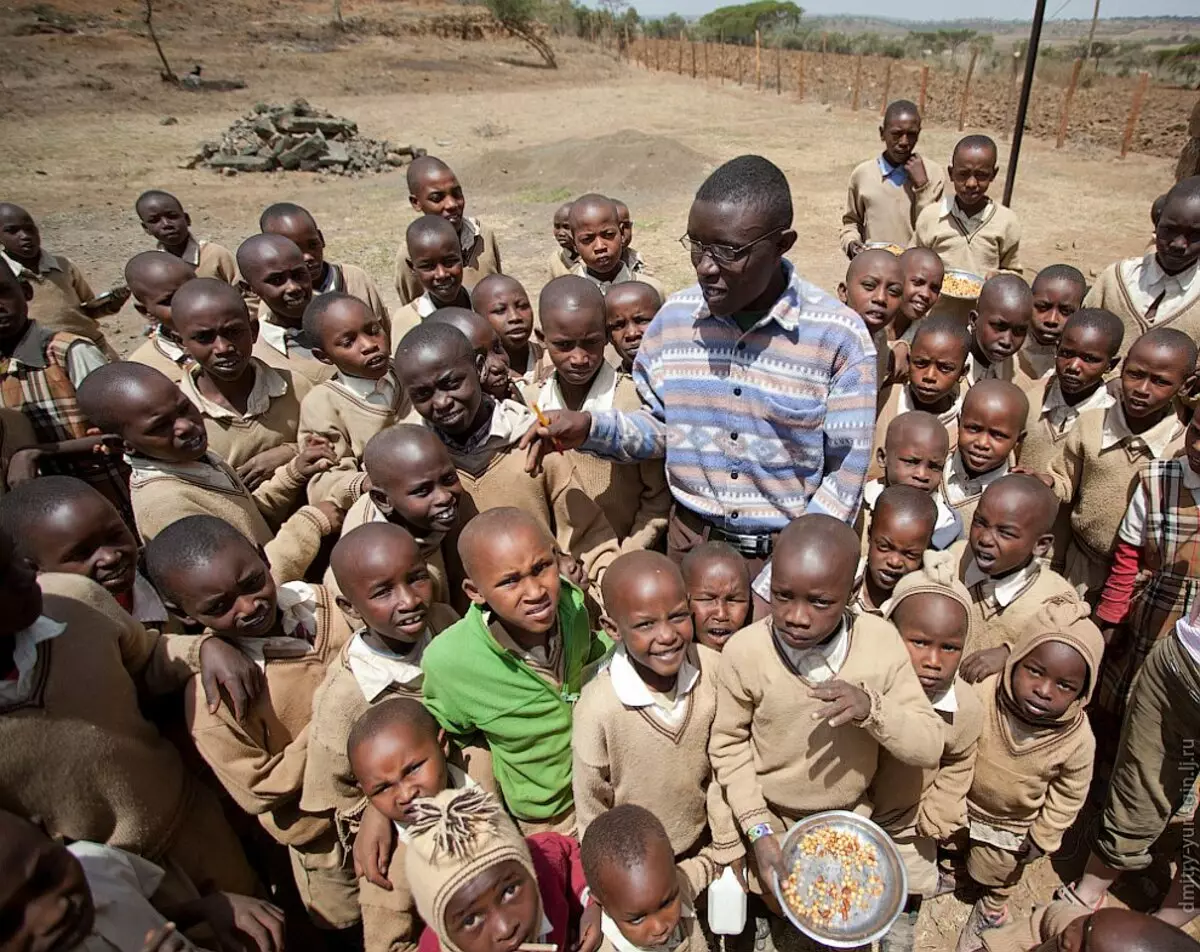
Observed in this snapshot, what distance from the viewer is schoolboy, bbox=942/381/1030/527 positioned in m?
2.77

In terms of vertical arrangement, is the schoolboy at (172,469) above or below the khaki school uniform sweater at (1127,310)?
below

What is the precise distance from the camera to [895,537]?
2502 mm

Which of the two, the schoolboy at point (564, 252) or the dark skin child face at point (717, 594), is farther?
the schoolboy at point (564, 252)

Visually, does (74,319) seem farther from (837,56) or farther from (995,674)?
(837,56)

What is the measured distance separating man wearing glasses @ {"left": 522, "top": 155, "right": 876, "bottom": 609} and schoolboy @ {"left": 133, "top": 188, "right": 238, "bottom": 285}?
3965 mm

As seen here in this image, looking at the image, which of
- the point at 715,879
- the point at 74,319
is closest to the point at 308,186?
the point at 74,319

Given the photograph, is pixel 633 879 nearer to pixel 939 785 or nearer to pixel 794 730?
pixel 794 730

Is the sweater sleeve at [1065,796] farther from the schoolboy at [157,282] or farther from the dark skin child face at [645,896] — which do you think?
the schoolboy at [157,282]

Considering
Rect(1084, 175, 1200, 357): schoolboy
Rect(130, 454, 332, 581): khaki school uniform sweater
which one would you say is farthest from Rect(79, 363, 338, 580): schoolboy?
Rect(1084, 175, 1200, 357): schoolboy

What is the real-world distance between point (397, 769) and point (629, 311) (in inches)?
89.7

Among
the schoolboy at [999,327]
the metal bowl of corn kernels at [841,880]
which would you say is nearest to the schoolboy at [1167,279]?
the schoolboy at [999,327]

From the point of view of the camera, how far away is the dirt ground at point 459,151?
33.6ft

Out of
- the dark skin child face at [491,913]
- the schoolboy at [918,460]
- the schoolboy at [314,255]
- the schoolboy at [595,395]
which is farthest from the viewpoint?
the schoolboy at [314,255]

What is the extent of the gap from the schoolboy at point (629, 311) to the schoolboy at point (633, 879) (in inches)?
81.9
